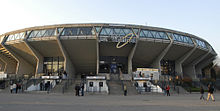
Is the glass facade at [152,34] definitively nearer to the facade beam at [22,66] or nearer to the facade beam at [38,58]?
the facade beam at [38,58]

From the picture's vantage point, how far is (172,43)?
32281 mm

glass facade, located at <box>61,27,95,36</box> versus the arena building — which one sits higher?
glass facade, located at <box>61,27,95,36</box>

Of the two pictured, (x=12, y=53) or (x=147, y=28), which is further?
(x=12, y=53)

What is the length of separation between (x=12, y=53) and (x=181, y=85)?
34.7 m

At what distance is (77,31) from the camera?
3089 centimetres

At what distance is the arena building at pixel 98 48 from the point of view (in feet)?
101

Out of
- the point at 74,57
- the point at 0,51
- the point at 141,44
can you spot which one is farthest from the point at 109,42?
the point at 0,51

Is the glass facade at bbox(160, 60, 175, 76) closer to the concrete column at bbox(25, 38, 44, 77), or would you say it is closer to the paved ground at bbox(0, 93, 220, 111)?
the concrete column at bbox(25, 38, 44, 77)

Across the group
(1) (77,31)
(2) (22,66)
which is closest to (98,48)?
(1) (77,31)

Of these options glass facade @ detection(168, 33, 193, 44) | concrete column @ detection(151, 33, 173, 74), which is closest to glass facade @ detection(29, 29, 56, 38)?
concrete column @ detection(151, 33, 173, 74)

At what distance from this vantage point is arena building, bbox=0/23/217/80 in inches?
1214

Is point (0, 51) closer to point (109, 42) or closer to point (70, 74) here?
point (70, 74)

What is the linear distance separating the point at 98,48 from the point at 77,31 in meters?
5.10

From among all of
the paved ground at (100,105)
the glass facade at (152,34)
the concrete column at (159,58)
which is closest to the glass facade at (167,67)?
the concrete column at (159,58)
